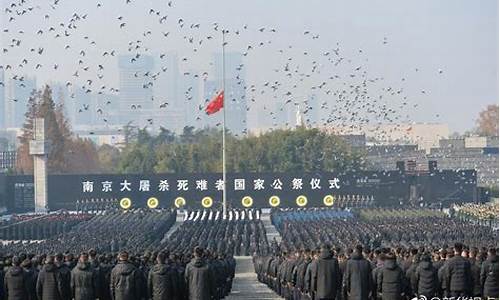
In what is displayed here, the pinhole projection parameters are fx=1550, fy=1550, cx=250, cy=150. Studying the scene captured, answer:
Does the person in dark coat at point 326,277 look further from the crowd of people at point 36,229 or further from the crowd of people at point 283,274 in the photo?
the crowd of people at point 36,229

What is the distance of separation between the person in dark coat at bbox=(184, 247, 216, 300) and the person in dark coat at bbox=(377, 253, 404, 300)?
2330 millimetres

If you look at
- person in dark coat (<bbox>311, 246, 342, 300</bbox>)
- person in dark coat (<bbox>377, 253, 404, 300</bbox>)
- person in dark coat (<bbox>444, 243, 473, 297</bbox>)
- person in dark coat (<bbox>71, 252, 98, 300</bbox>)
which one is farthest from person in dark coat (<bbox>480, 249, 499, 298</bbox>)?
person in dark coat (<bbox>71, 252, 98, 300</bbox>)

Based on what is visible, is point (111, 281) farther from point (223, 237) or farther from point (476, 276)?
point (223, 237)

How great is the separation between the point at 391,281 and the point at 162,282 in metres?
3.02

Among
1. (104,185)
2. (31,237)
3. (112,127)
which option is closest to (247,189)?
(104,185)

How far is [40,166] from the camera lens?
68.8 meters

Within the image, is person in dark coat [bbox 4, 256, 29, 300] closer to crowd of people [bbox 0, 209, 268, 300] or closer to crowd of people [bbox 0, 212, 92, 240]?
crowd of people [bbox 0, 209, 268, 300]

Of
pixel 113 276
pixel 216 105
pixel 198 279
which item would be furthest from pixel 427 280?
pixel 216 105

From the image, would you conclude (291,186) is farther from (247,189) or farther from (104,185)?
(104,185)

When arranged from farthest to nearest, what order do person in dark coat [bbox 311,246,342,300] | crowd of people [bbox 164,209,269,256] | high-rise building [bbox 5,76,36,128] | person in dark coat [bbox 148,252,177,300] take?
high-rise building [bbox 5,76,36,128] → crowd of people [bbox 164,209,269,256] → person in dark coat [bbox 148,252,177,300] → person in dark coat [bbox 311,246,342,300]

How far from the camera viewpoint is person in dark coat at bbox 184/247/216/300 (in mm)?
20719

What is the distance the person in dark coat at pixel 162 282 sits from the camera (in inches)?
806

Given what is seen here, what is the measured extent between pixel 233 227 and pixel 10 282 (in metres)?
26.6

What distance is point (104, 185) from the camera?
65688 mm
